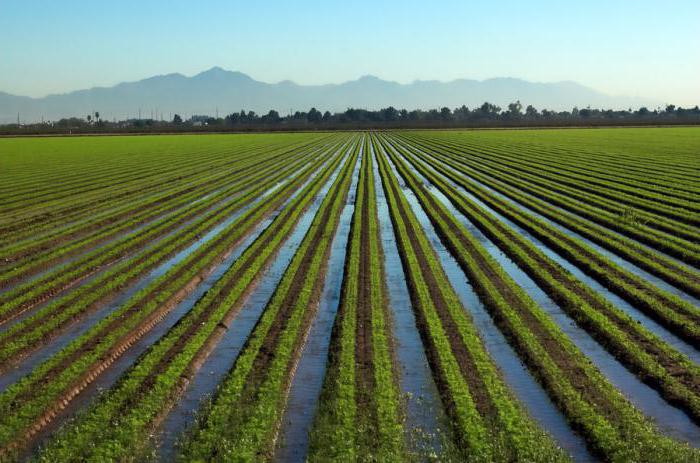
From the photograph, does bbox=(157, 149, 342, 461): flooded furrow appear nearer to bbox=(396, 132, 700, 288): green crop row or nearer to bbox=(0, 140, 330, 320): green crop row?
bbox=(0, 140, 330, 320): green crop row

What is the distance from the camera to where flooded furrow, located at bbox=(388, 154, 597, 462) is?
8805 millimetres

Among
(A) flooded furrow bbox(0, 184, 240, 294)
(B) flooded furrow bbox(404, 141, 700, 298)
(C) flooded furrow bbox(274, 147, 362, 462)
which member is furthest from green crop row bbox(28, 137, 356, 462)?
(B) flooded furrow bbox(404, 141, 700, 298)

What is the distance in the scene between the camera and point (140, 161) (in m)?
60.7

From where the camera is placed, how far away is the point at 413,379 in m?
10.8

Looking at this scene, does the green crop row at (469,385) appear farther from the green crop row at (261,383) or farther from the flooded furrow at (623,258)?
the flooded furrow at (623,258)

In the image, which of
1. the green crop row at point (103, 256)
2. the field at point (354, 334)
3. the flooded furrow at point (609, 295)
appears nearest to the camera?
the field at point (354, 334)

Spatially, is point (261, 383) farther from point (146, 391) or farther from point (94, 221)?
point (94, 221)

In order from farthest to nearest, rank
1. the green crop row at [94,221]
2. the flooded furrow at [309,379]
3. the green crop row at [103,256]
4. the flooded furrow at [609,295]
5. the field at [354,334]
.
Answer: the green crop row at [94,221], the green crop row at [103,256], the flooded furrow at [609,295], the field at [354,334], the flooded furrow at [309,379]

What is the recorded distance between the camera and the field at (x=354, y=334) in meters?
8.84

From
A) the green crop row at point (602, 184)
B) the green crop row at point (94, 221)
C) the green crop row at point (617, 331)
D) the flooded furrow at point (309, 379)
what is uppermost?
the green crop row at point (602, 184)

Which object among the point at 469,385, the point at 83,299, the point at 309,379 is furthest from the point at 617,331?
the point at 83,299

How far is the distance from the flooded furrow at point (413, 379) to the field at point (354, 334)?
42 millimetres


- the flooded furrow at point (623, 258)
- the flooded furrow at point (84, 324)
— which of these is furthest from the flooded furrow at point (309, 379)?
the flooded furrow at point (623, 258)

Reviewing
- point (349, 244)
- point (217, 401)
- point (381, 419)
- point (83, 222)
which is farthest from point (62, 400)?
point (83, 222)
